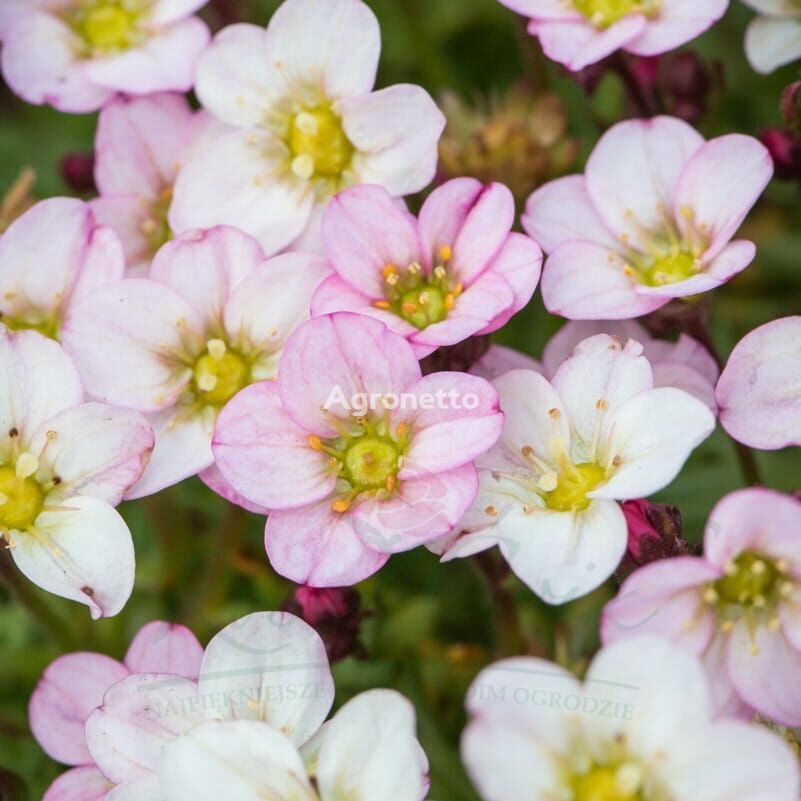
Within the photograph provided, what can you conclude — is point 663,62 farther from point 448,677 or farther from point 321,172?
point 448,677

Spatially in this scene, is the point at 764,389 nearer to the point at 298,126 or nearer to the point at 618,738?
the point at 618,738

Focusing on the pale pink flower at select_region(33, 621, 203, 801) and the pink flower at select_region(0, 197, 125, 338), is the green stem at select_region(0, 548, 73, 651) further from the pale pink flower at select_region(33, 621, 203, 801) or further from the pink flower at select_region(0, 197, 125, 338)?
the pink flower at select_region(0, 197, 125, 338)

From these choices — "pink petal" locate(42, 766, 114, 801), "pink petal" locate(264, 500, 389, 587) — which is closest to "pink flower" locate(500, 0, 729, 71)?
"pink petal" locate(264, 500, 389, 587)

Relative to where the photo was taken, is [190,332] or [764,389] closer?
[764,389]

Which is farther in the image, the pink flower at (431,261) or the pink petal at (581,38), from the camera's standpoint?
the pink petal at (581,38)

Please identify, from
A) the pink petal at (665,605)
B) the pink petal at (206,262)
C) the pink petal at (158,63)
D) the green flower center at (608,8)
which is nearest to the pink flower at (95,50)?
Result: the pink petal at (158,63)

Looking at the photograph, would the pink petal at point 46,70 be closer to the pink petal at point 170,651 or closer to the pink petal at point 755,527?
the pink petal at point 170,651

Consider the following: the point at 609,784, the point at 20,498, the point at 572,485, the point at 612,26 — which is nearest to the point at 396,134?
the point at 612,26

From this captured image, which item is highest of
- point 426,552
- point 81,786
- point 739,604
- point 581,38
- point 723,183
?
point 581,38
